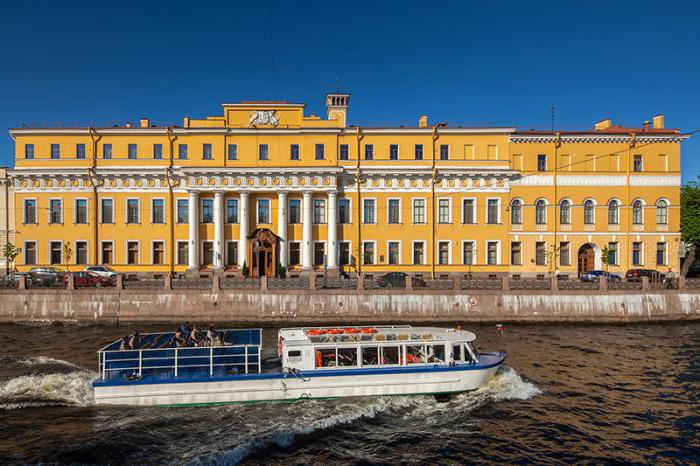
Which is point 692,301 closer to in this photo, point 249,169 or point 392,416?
point 392,416

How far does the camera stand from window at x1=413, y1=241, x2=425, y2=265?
34781mm

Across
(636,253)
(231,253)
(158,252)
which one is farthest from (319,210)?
(636,253)

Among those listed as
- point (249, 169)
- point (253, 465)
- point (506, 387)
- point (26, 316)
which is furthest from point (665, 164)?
point (26, 316)

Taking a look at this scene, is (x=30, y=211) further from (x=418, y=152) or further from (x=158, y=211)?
(x=418, y=152)

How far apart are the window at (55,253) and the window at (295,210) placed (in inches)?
764

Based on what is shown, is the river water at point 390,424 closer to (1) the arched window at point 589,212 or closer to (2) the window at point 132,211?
(2) the window at point 132,211

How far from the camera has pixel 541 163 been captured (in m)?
35.2

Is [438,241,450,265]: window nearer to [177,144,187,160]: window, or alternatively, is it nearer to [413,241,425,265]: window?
[413,241,425,265]: window

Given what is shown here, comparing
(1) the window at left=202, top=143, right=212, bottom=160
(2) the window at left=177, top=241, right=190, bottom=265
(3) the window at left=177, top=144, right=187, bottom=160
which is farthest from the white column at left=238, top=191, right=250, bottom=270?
(3) the window at left=177, top=144, right=187, bottom=160

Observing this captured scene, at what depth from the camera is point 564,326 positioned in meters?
23.9

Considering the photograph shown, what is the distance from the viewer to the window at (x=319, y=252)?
3447 cm

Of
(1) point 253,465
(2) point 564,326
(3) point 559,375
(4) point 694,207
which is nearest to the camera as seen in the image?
(1) point 253,465

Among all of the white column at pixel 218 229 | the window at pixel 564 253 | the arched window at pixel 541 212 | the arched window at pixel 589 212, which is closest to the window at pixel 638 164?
the arched window at pixel 589 212

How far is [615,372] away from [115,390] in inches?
694
